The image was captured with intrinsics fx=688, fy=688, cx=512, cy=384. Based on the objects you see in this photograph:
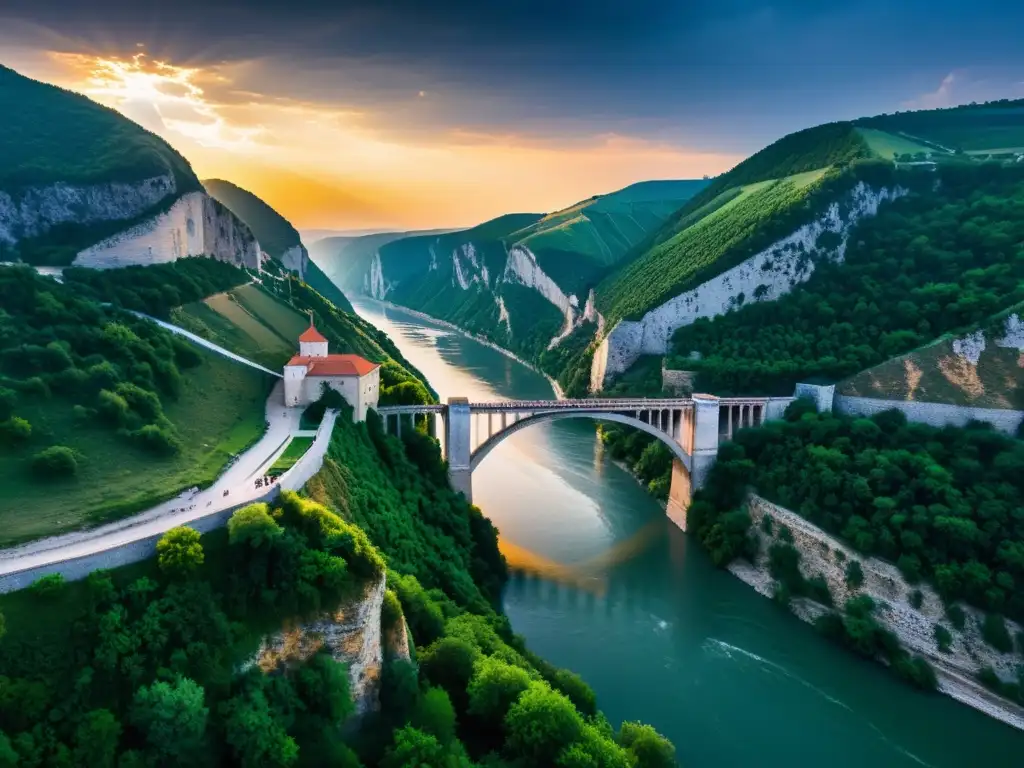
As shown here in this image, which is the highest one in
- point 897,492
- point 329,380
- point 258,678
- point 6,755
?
point 329,380

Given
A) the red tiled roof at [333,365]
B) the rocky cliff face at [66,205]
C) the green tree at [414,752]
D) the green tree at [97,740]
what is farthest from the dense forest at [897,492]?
the rocky cliff face at [66,205]

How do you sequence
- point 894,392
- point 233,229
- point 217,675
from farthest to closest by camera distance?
point 233,229 < point 894,392 < point 217,675

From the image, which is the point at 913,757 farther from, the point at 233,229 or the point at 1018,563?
the point at 233,229

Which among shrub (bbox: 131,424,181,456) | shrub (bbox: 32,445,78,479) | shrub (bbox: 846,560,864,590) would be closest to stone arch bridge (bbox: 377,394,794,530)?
shrub (bbox: 846,560,864,590)

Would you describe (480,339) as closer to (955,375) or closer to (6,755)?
(955,375)

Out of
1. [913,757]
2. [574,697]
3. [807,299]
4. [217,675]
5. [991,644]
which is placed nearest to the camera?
[217,675]

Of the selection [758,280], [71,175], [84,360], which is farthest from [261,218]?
[84,360]

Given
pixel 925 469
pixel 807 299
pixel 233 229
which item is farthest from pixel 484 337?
pixel 925 469

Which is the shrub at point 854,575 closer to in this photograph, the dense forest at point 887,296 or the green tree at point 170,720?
the dense forest at point 887,296
